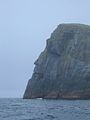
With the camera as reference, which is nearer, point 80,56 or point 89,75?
point 89,75

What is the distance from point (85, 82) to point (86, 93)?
4.41m

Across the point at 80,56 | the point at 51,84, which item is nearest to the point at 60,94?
the point at 51,84

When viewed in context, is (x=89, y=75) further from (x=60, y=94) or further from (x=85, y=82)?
(x=60, y=94)

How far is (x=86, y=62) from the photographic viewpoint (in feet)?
643

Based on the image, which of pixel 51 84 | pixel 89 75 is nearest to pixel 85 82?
pixel 89 75

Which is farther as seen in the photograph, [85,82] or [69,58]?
[69,58]

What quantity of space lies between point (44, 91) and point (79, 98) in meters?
15.6

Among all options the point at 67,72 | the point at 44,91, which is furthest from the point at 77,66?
the point at 44,91

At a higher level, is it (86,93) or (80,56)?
(80,56)

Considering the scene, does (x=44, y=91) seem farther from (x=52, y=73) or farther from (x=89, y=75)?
(x=89, y=75)

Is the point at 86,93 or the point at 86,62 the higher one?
the point at 86,62

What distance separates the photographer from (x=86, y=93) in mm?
188125

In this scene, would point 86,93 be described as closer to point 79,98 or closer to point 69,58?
point 79,98

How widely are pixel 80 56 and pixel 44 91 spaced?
19693mm
